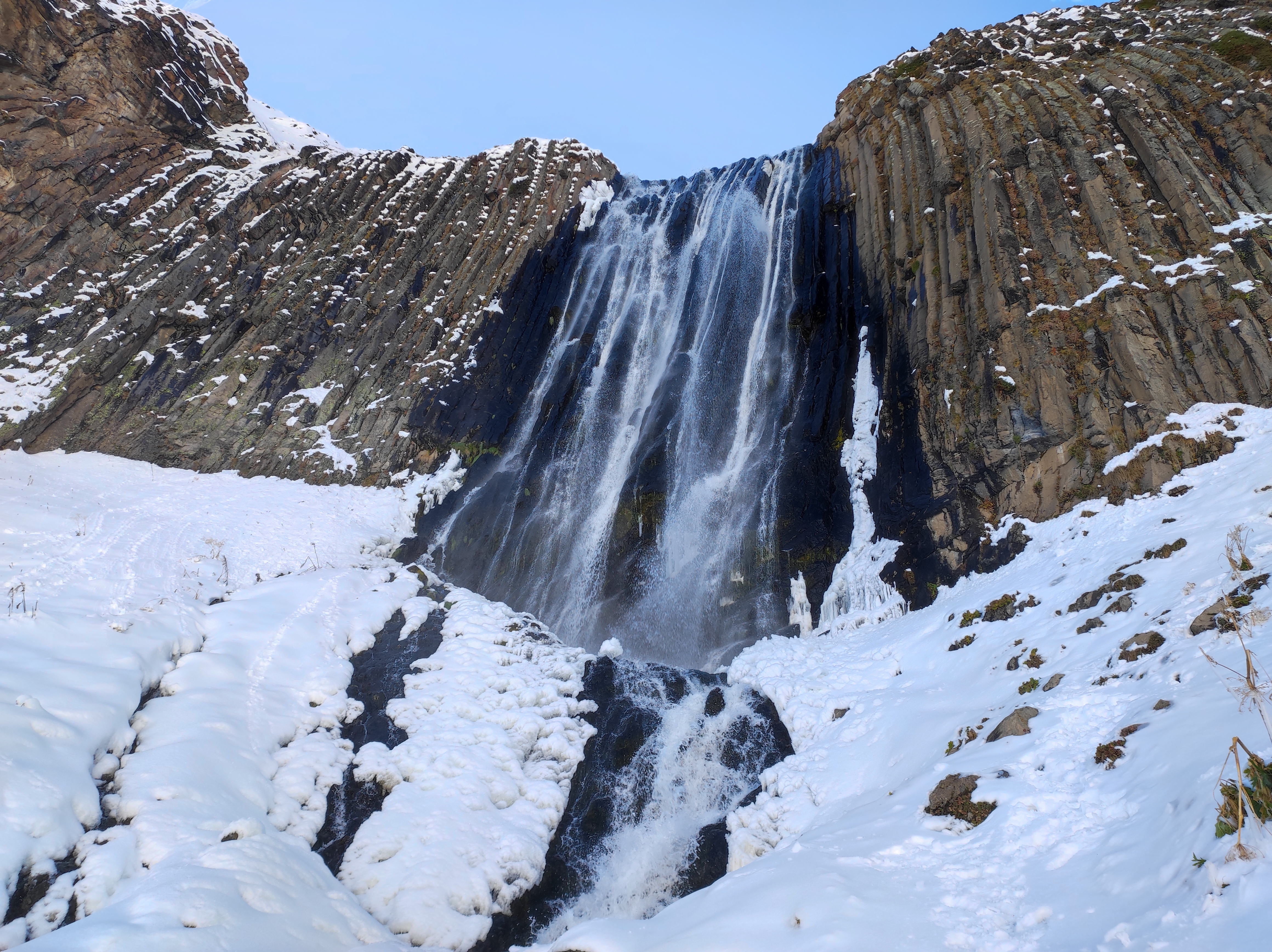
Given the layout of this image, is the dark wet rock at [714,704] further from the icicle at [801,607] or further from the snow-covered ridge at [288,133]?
the snow-covered ridge at [288,133]

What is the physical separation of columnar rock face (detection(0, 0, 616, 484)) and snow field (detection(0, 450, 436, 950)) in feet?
26.8

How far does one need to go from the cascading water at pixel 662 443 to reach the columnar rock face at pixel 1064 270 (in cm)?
365

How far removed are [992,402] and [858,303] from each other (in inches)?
293

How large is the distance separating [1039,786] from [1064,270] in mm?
14413

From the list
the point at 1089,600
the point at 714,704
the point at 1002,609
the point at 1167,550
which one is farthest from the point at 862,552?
the point at 1167,550

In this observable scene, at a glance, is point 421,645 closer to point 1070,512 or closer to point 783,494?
point 783,494

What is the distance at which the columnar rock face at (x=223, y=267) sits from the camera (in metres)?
24.1

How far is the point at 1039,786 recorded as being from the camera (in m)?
5.66

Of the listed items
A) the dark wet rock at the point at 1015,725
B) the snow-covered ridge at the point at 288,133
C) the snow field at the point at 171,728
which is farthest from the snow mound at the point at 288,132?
the dark wet rock at the point at 1015,725

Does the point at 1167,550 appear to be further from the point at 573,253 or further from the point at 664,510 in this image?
the point at 573,253

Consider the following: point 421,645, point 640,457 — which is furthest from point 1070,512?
point 421,645

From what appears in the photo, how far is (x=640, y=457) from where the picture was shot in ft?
68.2

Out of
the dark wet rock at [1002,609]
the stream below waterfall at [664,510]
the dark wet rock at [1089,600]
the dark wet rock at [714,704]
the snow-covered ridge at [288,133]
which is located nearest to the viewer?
the dark wet rock at [1089,600]

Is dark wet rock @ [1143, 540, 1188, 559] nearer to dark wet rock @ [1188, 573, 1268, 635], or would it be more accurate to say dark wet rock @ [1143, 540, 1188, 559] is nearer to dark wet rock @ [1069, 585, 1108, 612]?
dark wet rock @ [1069, 585, 1108, 612]
